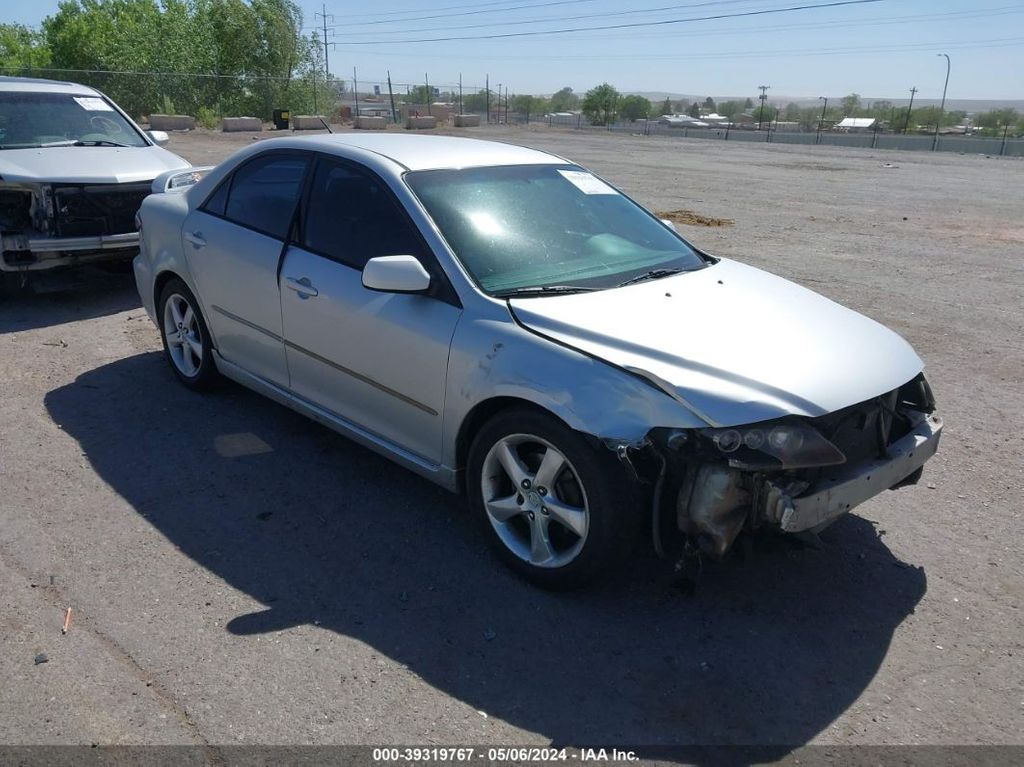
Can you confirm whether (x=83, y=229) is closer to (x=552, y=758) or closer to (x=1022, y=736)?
(x=552, y=758)

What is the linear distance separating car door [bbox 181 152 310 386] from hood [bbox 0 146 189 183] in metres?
2.98

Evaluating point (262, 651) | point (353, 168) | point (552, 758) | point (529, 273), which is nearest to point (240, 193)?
point (353, 168)

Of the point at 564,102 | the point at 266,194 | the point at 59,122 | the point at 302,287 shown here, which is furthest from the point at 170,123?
the point at 564,102

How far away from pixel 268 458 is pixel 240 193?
1.62m

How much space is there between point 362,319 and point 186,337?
210 centimetres

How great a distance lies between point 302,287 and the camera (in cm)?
447

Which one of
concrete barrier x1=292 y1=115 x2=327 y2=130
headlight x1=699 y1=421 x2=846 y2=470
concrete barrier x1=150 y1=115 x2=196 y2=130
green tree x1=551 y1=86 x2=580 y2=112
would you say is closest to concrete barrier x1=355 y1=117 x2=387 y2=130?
concrete barrier x1=292 y1=115 x2=327 y2=130

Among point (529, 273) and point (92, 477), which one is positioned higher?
point (529, 273)

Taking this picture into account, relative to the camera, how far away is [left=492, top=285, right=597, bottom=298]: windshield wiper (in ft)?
12.4

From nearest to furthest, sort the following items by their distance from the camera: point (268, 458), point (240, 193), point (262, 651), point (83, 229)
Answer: point (262, 651) < point (268, 458) < point (240, 193) < point (83, 229)

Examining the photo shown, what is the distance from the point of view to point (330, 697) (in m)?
2.99

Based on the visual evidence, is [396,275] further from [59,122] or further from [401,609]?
[59,122]

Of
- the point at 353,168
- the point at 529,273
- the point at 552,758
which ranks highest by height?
the point at 353,168

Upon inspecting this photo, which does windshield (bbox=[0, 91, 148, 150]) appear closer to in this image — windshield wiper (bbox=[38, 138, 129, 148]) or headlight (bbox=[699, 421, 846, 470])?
windshield wiper (bbox=[38, 138, 129, 148])
